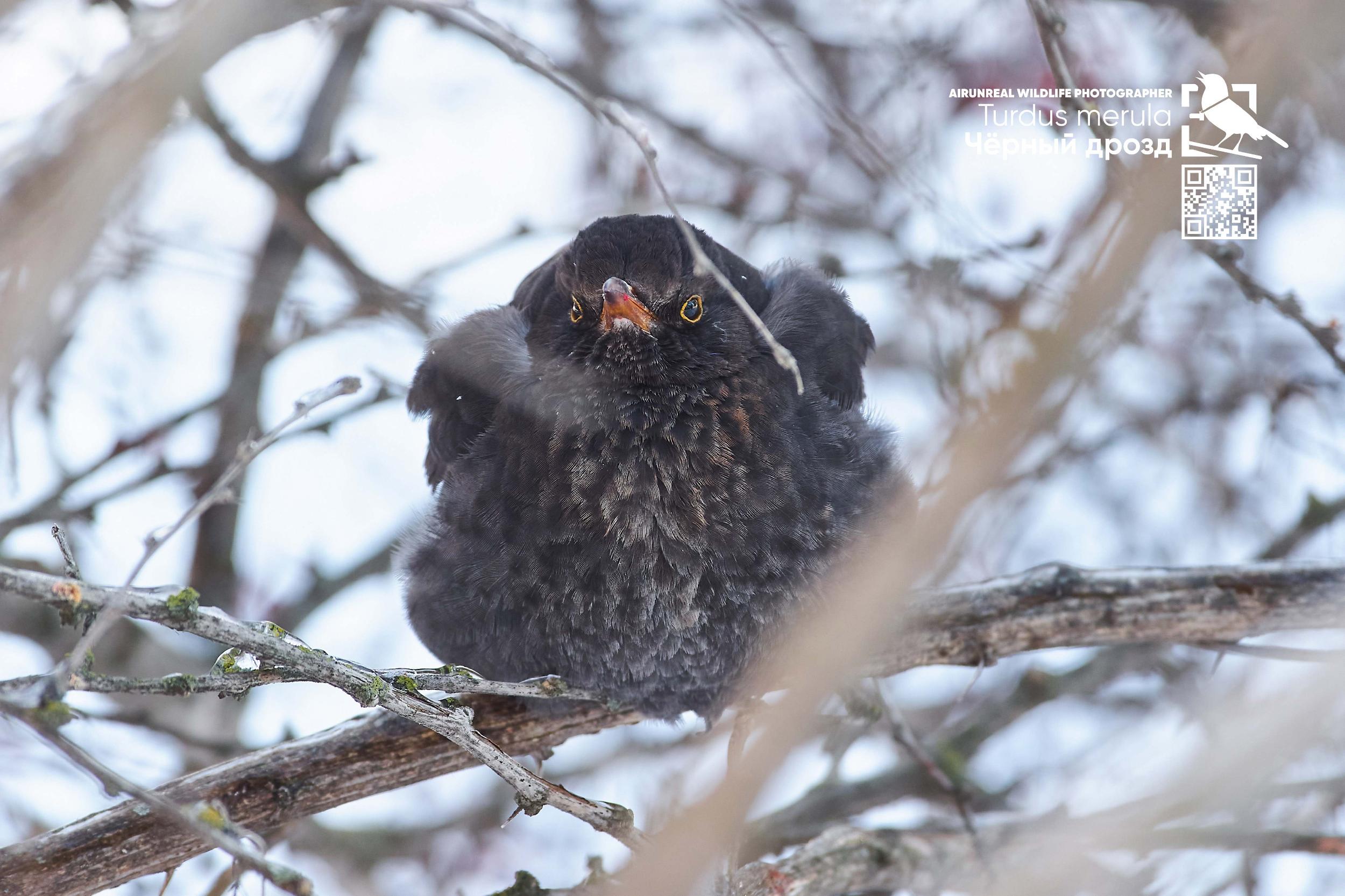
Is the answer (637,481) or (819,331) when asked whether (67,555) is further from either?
(819,331)

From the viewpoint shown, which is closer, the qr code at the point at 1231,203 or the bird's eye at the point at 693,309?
the bird's eye at the point at 693,309

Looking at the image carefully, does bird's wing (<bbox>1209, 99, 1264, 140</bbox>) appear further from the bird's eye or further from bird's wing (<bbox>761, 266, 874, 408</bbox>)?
the bird's eye

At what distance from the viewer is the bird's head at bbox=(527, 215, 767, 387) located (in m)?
3.46

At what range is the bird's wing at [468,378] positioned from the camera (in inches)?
143

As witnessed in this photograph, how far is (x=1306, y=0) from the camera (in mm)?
2012

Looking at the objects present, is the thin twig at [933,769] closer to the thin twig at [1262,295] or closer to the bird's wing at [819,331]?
the bird's wing at [819,331]

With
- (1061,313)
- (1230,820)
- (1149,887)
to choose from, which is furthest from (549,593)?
(1230,820)

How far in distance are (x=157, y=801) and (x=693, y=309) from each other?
7.62 ft

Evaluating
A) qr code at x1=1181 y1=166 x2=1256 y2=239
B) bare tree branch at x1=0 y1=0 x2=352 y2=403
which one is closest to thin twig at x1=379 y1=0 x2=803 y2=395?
bare tree branch at x1=0 y1=0 x2=352 y2=403

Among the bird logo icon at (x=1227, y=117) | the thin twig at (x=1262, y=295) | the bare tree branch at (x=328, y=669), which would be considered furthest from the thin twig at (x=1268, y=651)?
the bare tree branch at (x=328, y=669)

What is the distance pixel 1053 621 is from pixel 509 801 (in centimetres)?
303

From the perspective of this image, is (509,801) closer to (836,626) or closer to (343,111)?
(343,111)

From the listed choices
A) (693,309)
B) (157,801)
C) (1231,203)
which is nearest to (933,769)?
(693,309)

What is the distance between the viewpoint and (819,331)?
3.74m
